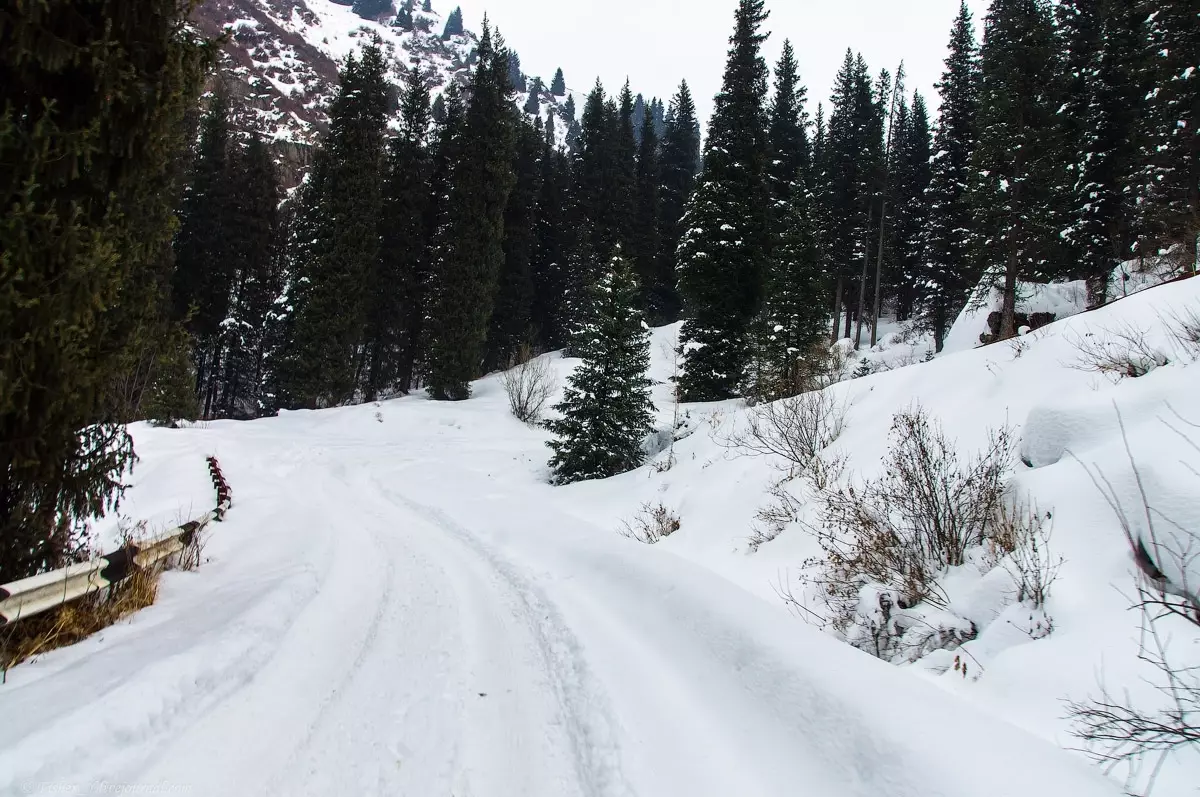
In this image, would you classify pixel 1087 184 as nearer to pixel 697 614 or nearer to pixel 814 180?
pixel 814 180

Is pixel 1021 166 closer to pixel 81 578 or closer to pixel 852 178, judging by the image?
pixel 852 178

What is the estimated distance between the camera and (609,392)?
1402 centimetres

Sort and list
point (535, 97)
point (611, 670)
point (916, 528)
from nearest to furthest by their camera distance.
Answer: point (611, 670)
point (916, 528)
point (535, 97)

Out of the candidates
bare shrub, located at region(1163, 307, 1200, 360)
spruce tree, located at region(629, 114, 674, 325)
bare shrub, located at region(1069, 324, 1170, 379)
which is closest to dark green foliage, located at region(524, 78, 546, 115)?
spruce tree, located at region(629, 114, 674, 325)

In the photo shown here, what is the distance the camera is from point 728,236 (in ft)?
71.3

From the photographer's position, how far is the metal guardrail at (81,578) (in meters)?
3.47

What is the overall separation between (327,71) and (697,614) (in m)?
110

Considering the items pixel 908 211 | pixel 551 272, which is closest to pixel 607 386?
pixel 551 272

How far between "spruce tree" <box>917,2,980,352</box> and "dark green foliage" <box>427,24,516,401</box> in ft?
73.7

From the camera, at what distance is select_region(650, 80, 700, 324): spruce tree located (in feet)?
143

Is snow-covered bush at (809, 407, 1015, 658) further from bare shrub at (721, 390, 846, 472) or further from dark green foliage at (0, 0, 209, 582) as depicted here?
dark green foliage at (0, 0, 209, 582)

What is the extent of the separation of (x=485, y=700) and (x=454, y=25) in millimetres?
183980

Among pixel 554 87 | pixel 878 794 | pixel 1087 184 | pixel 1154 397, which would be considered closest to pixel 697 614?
pixel 878 794

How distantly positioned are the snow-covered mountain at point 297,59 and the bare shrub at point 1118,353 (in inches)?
1750
